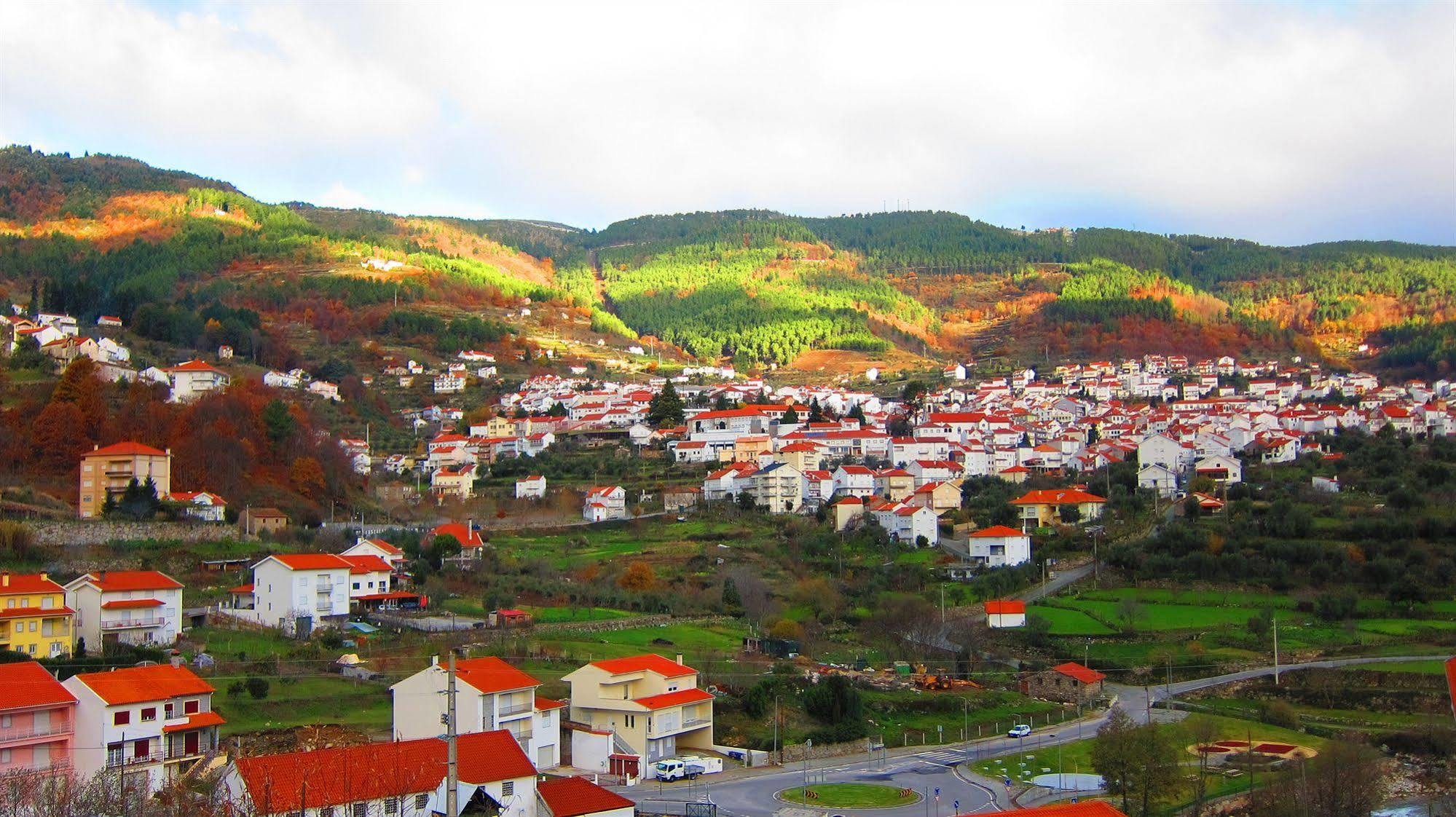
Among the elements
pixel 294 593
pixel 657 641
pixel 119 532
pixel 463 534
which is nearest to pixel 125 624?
pixel 294 593

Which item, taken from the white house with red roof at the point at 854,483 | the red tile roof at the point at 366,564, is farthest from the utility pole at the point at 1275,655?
the white house with red roof at the point at 854,483

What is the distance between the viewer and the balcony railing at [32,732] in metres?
Answer: 20.9

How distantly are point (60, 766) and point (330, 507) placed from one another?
28.8m

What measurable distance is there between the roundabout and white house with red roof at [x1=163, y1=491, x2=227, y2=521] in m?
25.8

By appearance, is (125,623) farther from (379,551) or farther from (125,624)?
(379,551)

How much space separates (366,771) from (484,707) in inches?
207

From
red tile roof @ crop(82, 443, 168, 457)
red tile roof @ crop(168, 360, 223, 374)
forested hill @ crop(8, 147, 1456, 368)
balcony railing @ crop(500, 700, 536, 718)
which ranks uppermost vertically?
forested hill @ crop(8, 147, 1456, 368)

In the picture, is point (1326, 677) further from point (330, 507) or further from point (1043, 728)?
point (330, 507)

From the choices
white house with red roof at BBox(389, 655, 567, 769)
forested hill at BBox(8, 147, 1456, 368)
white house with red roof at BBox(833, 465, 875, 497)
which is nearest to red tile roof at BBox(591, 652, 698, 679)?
white house with red roof at BBox(389, 655, 567, 769)

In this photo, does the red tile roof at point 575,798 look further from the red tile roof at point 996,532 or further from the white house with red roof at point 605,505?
the white house with red roof at point 605,505

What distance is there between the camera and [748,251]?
171 meters

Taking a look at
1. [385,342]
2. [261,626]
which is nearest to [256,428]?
[261,626]

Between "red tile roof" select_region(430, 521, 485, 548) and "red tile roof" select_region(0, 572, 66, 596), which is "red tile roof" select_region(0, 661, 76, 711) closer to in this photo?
"red tile roof" select_region(0, 572, 66, 596)

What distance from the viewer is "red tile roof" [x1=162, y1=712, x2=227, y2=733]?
22.7 m
